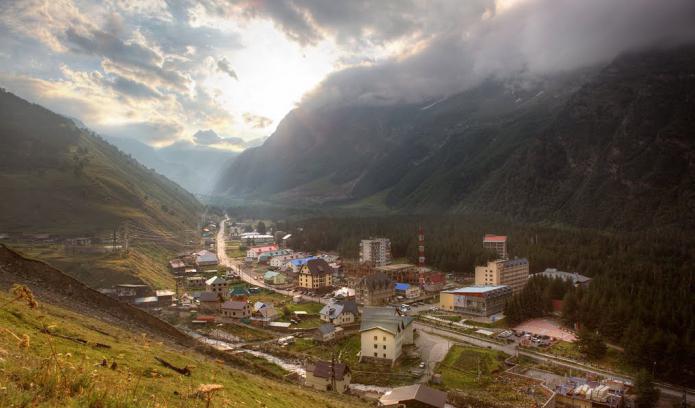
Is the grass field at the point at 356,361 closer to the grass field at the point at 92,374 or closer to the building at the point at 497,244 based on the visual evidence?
the grass field at the point at 92,374

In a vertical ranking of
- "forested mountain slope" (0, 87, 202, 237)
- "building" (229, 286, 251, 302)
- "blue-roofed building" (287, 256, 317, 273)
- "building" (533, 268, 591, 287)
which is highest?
"forested mountain slope" (0, 87, 202, 237)

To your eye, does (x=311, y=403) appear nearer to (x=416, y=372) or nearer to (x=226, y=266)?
(x=416, y=372)

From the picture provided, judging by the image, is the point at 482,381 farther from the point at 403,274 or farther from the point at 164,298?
the point at 164,298

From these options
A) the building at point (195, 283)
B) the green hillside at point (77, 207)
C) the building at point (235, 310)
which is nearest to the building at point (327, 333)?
the building at point (235, 310)

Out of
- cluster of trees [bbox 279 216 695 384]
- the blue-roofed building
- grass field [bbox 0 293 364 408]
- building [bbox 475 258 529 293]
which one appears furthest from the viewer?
the blue-roofed building

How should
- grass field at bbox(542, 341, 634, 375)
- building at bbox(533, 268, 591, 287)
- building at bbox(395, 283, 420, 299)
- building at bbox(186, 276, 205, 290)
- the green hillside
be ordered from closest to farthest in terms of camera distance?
grass field at bbox(542, 341, 634, 375), building at bbox(533, 268, 591, 287), the green hillside, building at bbox(395, 283, 420, 299), building at bbox(186, 276, 205, 290)

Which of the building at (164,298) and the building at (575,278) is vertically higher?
the building at (575,278)

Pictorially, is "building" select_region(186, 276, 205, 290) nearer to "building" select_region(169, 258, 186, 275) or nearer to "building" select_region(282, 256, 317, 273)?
"building" select_region(169, 258, 186, 275)

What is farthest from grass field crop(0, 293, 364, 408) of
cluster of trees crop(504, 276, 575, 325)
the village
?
cluster of trees crop(504, 276, 575, 325)
